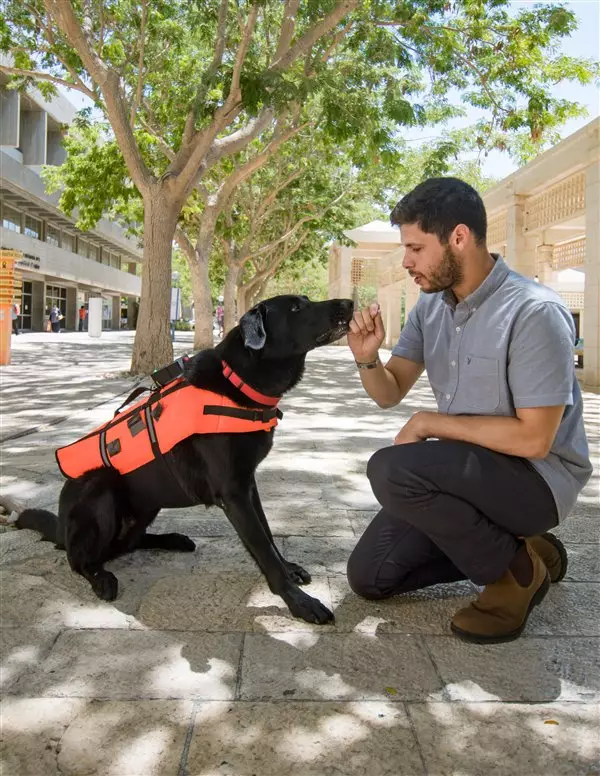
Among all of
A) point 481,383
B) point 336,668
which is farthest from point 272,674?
point 481,383

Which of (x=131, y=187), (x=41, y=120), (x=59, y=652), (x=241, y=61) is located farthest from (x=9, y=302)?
(x=41, y=120)

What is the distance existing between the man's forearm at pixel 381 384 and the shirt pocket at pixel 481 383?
0.48 m

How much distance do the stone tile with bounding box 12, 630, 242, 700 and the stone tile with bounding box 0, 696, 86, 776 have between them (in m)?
0.05

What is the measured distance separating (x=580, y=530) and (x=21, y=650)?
291cm

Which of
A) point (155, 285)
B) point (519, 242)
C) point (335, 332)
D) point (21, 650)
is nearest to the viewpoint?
point (21, 650)

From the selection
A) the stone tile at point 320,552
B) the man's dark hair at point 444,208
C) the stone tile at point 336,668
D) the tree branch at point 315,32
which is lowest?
the stone tile at point 336,668

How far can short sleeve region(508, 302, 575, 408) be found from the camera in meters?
2.36

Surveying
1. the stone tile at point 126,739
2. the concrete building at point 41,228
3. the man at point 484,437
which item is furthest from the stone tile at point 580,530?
the concrete building at point 41,228

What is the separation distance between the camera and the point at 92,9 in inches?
457

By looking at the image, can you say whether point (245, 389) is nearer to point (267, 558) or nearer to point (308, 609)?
point (267, 558)

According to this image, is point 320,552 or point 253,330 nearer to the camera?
point 253,330

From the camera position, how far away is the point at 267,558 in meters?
2.68

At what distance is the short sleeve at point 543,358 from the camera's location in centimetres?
236

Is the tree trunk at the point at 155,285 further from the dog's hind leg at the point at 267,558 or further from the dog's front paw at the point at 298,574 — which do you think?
the dog's hind leg at the point at 267,558
